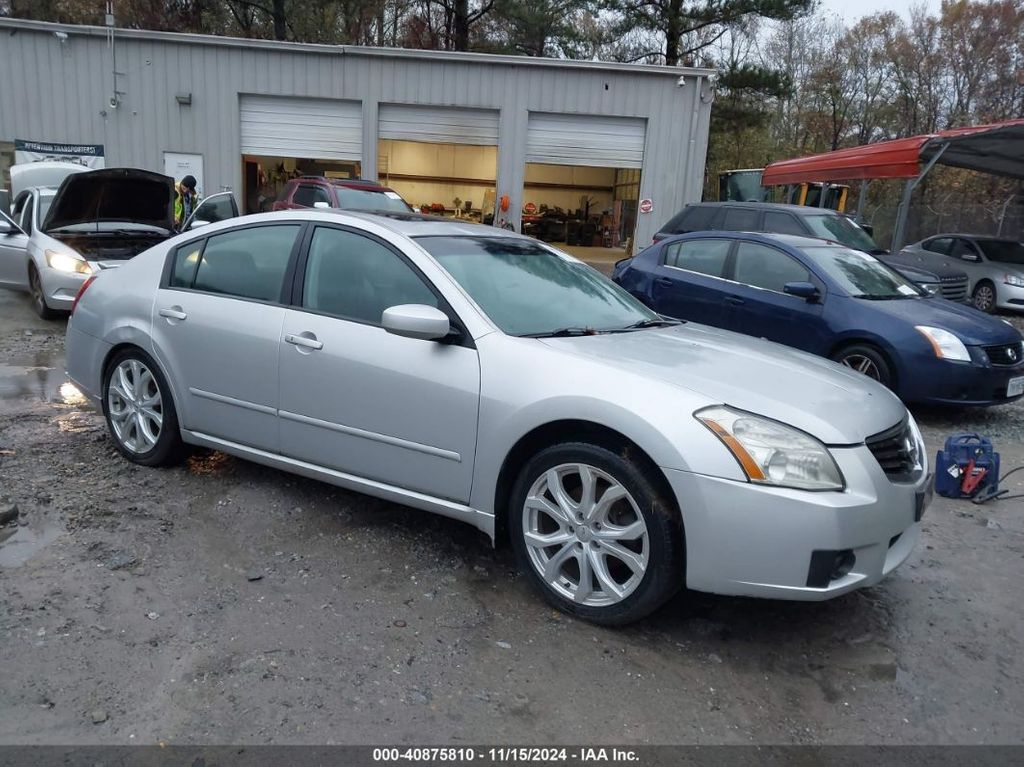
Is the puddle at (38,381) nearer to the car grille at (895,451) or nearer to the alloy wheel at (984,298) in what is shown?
the car grille at (895,451)

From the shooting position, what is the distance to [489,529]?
334 centimetres

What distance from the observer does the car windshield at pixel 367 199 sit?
12119mm

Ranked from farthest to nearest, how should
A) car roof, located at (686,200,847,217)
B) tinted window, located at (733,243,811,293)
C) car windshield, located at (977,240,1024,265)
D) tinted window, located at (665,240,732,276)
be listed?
car windshield, located at (977,240,1024,265) < car roof, located at (686,200,847,217) < tinted window, located at (665,240,732,276) < tinted window, located at (733,243,811,293)

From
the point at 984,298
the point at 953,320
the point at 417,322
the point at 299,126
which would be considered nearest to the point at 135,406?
the point at 417,322

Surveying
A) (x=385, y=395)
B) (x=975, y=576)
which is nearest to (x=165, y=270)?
(x=385, y=395)

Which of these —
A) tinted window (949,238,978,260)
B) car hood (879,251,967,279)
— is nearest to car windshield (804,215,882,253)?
car hood (879,251,967,279)

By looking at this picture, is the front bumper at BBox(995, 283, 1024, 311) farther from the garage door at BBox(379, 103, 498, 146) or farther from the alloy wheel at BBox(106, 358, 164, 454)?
the alloy wheel at BBox(106, 358, 164, 454)

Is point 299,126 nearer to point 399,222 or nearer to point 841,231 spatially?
point 841,231

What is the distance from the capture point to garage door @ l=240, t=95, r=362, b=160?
19.1 metres

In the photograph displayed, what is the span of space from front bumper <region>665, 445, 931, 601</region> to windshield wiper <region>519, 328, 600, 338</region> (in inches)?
35.5

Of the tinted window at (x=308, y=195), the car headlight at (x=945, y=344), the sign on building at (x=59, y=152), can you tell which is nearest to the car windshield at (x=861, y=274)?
the car headlight at (x=945, y=344)

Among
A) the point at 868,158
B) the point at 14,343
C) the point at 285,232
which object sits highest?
the point at 868,158

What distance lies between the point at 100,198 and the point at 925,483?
9547 mm

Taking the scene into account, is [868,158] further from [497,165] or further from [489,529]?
[489,529]
